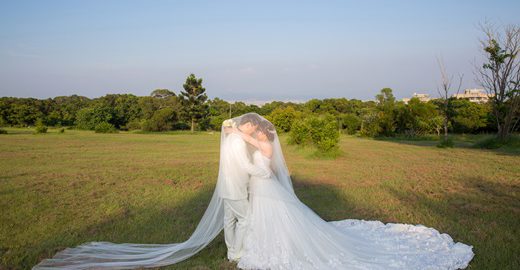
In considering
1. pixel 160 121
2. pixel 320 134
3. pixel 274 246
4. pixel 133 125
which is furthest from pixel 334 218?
pixel 133 125

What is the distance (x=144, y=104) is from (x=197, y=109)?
1440 cm

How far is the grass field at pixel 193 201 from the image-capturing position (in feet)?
17.4

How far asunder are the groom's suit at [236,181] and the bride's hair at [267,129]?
33 cm

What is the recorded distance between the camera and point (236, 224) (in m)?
4.59

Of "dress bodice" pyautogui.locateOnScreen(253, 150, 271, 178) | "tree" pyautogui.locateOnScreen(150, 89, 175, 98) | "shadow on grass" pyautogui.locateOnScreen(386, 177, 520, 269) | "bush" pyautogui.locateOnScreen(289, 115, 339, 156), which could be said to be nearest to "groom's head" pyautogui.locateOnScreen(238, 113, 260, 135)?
"dress bodice" pyautogui.locateOnScreen(253, 150, 271, 178)

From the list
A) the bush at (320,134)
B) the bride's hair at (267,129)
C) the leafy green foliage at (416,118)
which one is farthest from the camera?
the leafy green foliage at (416,118)

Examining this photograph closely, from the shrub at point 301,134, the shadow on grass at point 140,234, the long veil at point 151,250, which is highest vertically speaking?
the shrub at point 301,134

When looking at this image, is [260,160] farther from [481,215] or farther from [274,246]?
[481,215]

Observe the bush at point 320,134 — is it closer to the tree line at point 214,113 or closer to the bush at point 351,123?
the tree line at point 214,113

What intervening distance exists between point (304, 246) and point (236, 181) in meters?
1.07

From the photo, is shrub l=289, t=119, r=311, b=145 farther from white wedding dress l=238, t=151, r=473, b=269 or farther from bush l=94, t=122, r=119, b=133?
bush l=94, t=122, r=119, b=133

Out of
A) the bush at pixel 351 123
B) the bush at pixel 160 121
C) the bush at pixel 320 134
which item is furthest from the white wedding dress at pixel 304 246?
the bush at pixel 160 121

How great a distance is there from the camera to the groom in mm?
4422

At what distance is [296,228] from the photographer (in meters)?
4.43
